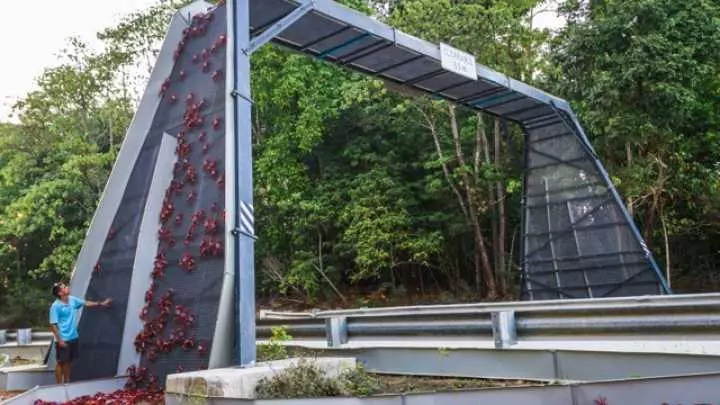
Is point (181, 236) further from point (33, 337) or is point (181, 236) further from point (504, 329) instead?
point (33, 337)

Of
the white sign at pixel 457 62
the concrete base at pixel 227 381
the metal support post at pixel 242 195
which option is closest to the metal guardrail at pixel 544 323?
the metal support post at pixel 242 195

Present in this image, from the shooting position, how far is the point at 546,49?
16625mm

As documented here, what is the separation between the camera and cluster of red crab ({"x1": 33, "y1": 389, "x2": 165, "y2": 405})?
6.01 metres

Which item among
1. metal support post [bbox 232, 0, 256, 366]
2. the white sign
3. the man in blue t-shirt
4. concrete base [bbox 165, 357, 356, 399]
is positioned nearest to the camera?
concrete base [bbox 165, 357, 356, 399]

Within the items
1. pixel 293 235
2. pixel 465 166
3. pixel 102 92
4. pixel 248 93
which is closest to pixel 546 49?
pixel 465 166

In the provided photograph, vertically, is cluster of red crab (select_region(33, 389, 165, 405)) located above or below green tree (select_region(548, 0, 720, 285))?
below

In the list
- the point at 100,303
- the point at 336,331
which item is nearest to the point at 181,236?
the point at 100,303

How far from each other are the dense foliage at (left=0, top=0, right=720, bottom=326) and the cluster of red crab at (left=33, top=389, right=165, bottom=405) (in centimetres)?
1099

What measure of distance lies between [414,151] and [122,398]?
14727mm

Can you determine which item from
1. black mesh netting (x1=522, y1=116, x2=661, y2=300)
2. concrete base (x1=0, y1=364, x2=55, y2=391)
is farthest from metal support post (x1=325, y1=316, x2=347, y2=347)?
black mesh netting (x1=522, y1=116, x2=661, y2=300)

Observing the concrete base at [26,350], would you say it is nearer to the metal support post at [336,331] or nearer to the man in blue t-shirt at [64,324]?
the man in blue t-shirt at [64,324]

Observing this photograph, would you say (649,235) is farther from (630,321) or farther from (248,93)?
(248,93)

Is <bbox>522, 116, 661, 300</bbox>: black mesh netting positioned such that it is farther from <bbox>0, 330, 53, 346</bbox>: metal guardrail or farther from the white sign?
<bbox>0, 330, 53, 346</bbox>: metal guardrail

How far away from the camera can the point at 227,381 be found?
4738mm
